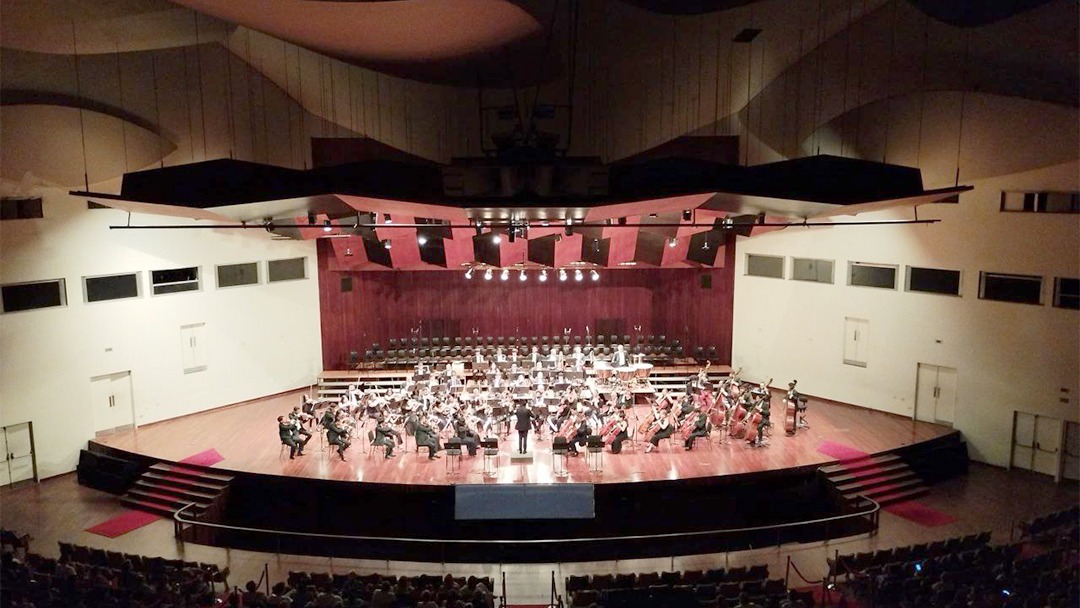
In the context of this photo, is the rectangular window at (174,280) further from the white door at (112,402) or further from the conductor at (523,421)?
the conductor at (523,421)

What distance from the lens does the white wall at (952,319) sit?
46.0 feet

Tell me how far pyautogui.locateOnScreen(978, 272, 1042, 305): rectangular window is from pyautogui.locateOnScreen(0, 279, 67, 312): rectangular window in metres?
18.4

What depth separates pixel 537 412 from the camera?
46.4 ft

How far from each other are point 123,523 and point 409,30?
31.5 feet

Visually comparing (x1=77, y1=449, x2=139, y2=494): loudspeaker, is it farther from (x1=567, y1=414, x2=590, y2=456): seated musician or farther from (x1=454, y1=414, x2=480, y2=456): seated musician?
(x1=567, y1=414, x2=590, y2=456): seated musician

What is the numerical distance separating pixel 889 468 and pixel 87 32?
15.7 metres

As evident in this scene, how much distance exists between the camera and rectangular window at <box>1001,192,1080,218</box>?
13.5 metres

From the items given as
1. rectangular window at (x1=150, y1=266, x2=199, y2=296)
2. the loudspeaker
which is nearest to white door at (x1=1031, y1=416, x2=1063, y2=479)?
the loudspeaker

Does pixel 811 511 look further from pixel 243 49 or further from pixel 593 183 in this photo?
pixel 243 49

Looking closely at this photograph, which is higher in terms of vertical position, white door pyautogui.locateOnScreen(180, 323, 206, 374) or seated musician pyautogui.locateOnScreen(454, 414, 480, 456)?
white door pyautogui.locateOnScreen(180, 323, 206, 374)

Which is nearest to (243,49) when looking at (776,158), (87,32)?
(87,32)

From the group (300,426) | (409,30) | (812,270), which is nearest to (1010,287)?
(812,270)

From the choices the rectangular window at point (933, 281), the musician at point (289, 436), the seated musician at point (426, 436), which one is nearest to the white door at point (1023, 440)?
the rectangular window at point (933, 281)

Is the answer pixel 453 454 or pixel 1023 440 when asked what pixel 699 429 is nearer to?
pixel 453 454
